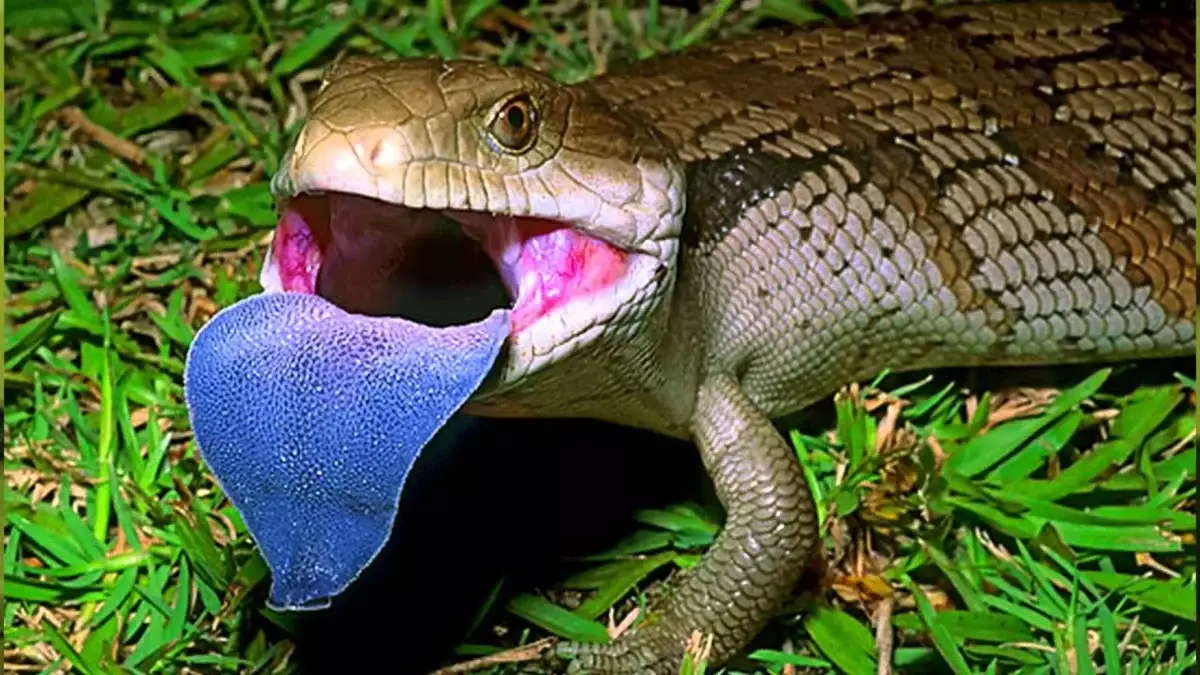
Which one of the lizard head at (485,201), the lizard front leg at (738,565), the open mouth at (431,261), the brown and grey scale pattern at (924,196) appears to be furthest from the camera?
the brown and grey scale pattern at (924,196)

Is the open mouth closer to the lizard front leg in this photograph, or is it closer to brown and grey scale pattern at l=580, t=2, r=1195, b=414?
brown and grey scale pattern at l=580, t=2, r=1195, b=414

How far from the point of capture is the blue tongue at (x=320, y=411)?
2242 millimetres

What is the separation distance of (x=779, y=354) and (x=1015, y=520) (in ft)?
1.54

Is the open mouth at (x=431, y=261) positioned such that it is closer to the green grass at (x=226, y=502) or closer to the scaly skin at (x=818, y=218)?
the scaly skin at (x=818, y=218)

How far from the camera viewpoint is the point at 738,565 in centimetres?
276

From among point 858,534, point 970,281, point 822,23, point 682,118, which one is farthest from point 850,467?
point 822,23

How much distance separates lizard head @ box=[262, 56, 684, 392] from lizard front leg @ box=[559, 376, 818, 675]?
487 millimetres

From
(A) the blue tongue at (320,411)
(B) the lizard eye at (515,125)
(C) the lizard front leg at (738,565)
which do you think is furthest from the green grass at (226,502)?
(B) the lizard eye at (515,125)

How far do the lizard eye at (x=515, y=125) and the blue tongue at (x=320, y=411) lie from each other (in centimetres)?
21

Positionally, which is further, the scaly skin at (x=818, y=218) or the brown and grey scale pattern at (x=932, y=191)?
the brown and grey scale pattern at (x=932, y=191)

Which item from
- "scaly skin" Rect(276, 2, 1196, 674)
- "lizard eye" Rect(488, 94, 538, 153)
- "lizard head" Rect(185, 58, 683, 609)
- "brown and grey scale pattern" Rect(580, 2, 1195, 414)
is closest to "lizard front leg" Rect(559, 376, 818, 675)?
"scaly skin" Rect(276, 2, 1196, 674)

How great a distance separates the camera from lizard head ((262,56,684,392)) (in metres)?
2.18

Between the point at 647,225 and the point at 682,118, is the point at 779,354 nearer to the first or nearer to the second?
the point at 682,118

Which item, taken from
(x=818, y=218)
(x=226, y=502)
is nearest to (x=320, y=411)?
(x=226, y=502)
